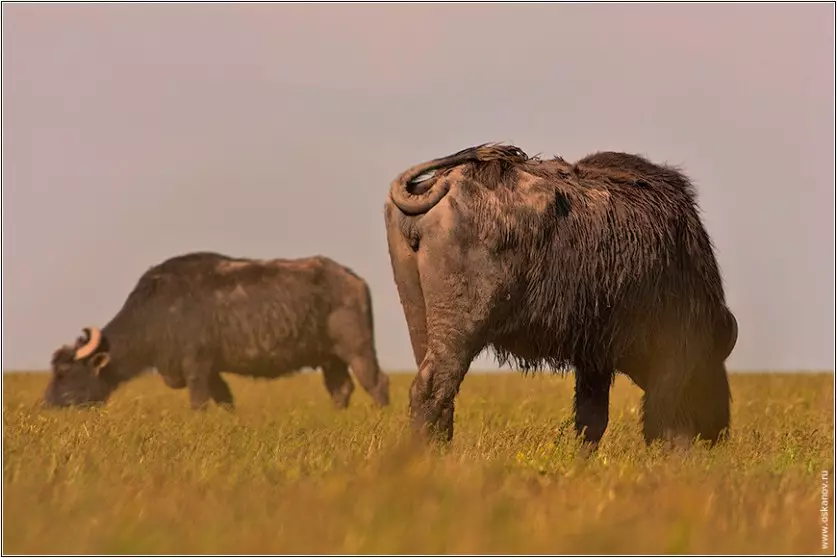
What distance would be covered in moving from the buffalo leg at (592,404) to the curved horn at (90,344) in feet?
33.2

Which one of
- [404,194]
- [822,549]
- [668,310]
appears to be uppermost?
[404,194]

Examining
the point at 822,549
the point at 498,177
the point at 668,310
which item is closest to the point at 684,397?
the point at 668,310

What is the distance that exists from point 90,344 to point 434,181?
10.5 meters

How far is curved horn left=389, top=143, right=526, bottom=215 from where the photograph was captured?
8406 millimetres

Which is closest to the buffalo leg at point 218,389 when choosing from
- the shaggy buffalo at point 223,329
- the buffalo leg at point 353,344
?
the shaggy buffalo at point 223,329

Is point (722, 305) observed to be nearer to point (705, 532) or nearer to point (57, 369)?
point (705, 532)

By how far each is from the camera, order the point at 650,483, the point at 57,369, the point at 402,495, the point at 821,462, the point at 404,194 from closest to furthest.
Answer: the point at 402,495 → the point at 650,483 → the point at 821,462 → the point at 404,194 → the point at 57,369

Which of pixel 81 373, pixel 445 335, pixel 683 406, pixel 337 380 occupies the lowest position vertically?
pixel 337 380

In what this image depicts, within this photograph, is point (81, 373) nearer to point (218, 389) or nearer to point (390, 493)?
point (218, 389)

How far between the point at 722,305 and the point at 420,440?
9.72 ft

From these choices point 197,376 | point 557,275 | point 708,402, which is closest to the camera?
point 557,275

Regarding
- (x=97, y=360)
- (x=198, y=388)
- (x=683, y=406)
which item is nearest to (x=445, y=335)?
(x=683, y=406)

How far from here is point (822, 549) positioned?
5129 mm

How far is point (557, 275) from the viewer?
8352 mm
